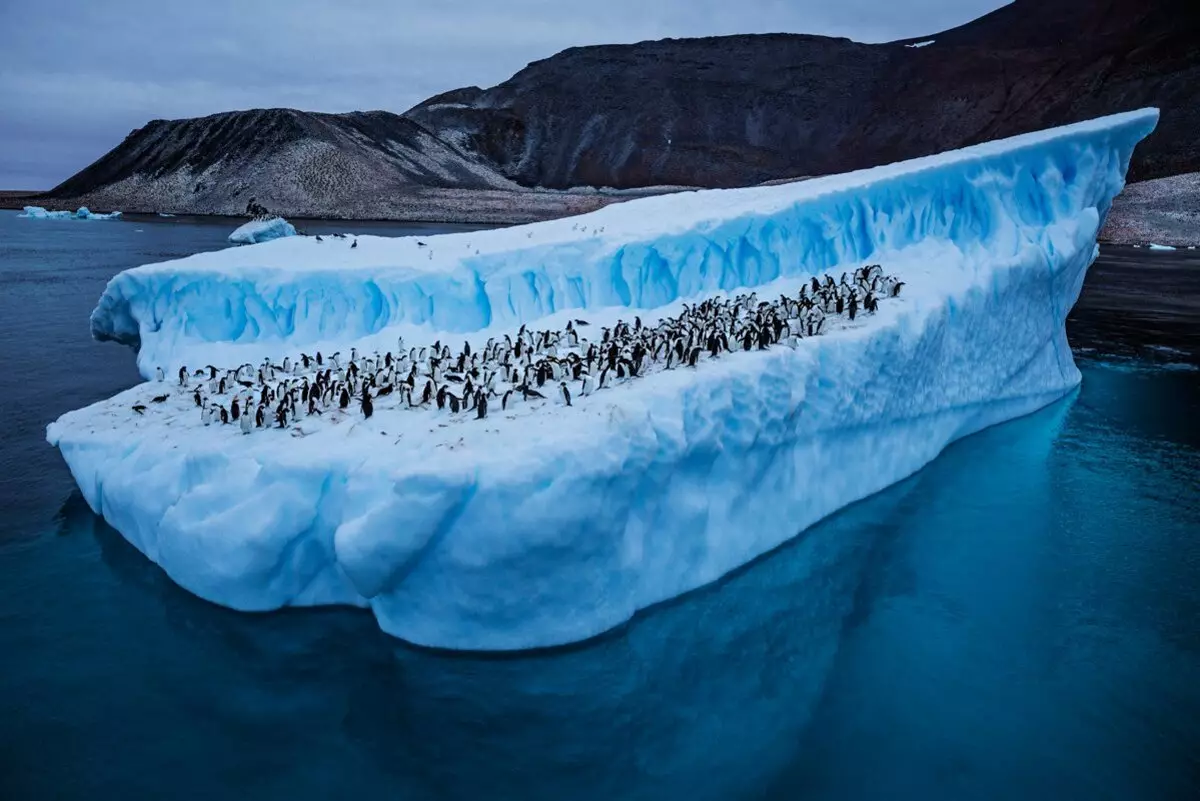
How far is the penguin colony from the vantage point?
6.37 meters

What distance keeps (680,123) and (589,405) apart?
81.9 m

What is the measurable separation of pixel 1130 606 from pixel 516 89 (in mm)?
97773

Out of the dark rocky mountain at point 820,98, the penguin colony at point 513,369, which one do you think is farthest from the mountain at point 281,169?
the penguin colony at point 513,369

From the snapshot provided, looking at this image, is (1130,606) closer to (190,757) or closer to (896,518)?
(896,518)

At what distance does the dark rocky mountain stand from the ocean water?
177 feet

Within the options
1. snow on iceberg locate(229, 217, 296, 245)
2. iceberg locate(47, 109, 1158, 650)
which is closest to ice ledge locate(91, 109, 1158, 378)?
iceberg locate(47, 109, 1158, 650)

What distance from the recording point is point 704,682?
5.18 m

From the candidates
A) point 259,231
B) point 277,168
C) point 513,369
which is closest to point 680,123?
point 277,168

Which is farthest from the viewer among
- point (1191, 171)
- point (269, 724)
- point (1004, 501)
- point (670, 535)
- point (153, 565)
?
point (1191, 171)

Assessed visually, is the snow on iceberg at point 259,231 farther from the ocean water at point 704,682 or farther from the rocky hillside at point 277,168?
the rocky hillside at point 277,168

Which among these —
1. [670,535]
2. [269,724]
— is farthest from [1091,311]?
[269,724]

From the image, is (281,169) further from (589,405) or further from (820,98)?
(589,405)

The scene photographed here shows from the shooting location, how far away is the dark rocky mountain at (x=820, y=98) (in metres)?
57.9

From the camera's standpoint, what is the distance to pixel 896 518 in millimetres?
7543
